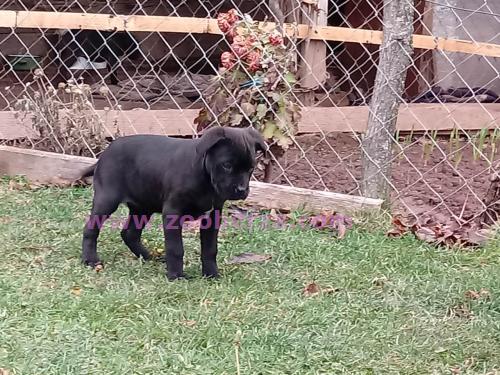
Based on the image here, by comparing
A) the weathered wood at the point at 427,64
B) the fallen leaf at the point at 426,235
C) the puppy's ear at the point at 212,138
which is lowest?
the fallen leaf at the point at 426,235

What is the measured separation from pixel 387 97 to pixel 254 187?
0.85 meters

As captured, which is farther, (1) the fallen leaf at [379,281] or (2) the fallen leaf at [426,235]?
(2) the fallen leaf at [426,235]

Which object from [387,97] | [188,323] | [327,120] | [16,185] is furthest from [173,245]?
[327,120]

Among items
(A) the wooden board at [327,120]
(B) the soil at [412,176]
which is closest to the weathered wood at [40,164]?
(A) the wooden board at [327,120]

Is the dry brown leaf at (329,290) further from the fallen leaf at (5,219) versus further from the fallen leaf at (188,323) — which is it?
the fallen leaf at (5,219)

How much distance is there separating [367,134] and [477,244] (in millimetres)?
862

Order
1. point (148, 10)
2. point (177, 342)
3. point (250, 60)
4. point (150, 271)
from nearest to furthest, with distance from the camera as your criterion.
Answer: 1. point (177, 342)
2. point (150, 271)
3. point (250, 60)
4. point (148, 10)

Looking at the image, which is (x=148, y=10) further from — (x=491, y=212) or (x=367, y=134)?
(x=491, y=212)

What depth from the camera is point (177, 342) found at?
2.82 m

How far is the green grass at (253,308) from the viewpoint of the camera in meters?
2.72

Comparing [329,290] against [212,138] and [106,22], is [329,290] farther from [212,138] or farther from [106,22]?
[106,22]

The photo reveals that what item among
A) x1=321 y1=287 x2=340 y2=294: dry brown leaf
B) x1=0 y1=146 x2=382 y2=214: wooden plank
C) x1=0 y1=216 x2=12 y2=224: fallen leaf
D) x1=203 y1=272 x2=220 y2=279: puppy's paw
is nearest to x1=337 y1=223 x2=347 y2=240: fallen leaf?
x1=0 y1=146 x2=382 y2=214: wooden plank

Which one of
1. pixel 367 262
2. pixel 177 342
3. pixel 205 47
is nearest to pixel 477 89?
pixel 205 47

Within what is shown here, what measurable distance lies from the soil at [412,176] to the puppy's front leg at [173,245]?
1456 mm
